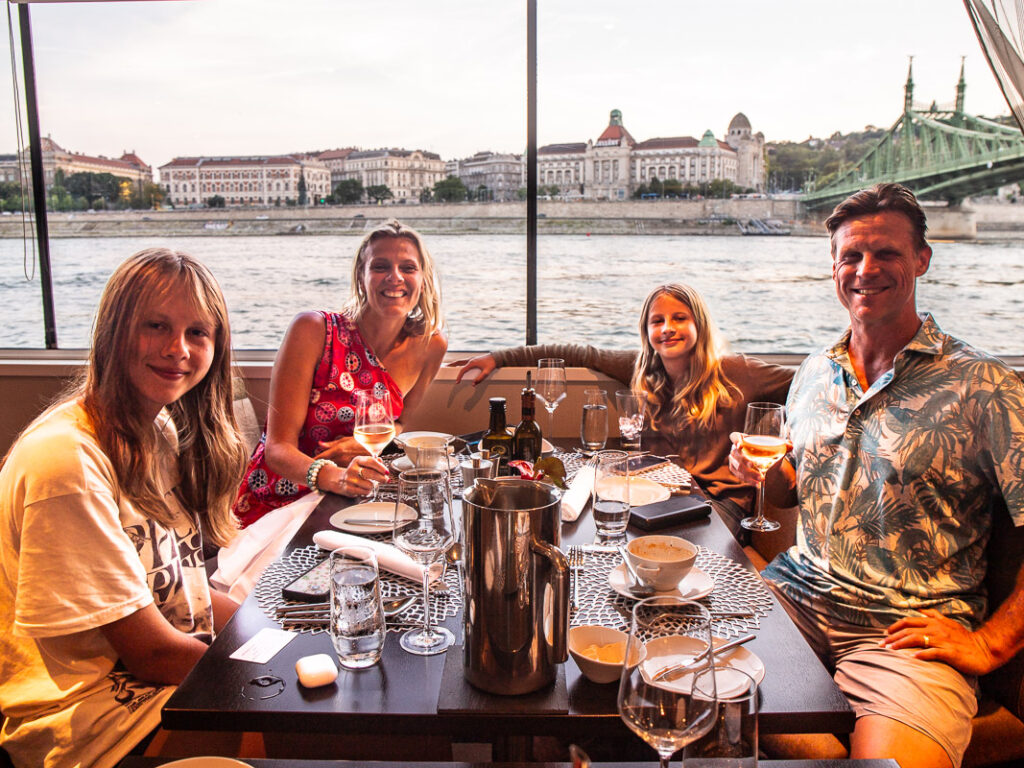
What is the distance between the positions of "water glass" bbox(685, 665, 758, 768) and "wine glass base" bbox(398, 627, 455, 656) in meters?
0.46

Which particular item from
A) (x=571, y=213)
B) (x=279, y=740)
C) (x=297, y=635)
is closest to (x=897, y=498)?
(x=297, y=635)

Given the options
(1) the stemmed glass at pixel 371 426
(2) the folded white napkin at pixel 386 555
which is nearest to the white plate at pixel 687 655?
(2) the folded white napkin at pixel 386 555

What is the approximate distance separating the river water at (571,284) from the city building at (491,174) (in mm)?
249

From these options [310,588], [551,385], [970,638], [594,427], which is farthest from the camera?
[551,385]

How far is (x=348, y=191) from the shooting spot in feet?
13.4

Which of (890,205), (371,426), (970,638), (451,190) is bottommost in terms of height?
(970,638)

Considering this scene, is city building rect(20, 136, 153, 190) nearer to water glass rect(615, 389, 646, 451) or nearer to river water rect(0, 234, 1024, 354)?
river water rect(0, 234, 1024, 354)

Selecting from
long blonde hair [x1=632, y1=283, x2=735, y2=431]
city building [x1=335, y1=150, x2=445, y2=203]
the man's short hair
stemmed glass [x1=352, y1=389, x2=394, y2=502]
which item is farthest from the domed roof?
stemmed glass [x1=352, y1=389, x2=394, y2=502]

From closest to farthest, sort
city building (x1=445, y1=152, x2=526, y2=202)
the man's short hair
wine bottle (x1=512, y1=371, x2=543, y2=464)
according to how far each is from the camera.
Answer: the man's short hair
wine bottle (x1=512, y1=371, x2=543, y2=464)
city building (x1=445, y1=152, x2=526, y2=202)

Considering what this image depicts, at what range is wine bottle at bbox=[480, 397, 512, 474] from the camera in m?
1.85

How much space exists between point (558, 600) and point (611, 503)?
48cm

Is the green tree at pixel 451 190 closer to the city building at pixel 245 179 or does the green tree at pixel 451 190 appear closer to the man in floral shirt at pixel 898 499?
the city building at pixel 245 179

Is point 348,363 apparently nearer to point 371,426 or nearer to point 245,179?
point 371,426

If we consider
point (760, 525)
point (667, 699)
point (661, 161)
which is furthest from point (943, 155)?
point (667, 699)
